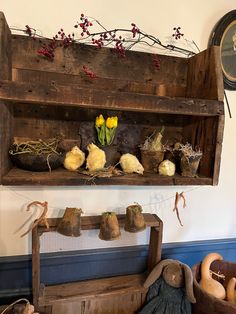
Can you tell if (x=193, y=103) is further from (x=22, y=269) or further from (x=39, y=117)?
(x=22, y=269)

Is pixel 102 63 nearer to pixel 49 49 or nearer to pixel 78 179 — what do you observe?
pixel 49 49

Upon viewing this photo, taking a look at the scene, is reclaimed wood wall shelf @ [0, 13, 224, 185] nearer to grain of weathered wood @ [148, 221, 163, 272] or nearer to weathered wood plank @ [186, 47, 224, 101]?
weathered wood plank @ [186, 47, 224, 101]

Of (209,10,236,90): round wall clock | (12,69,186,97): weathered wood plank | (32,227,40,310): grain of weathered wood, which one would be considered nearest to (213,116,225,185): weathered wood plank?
(12,69,186,97): weathered wood plank

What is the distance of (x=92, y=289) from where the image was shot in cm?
88

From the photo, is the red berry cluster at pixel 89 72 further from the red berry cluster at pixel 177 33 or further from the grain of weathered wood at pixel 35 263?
the grain of weathered wood at pixel 35 263

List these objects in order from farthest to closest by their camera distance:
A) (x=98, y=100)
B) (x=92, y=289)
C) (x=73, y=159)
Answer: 1. (x=92, y=289)
2. (x=73, y=159)
3. (x=98, y=100)

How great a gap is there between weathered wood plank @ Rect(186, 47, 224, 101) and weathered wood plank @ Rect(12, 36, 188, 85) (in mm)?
44

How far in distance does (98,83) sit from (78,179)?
0.34 metres

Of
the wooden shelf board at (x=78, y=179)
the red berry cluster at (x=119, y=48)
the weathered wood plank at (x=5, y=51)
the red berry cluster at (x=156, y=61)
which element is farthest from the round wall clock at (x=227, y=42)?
the weathered wood plank at (x=5, y=51)

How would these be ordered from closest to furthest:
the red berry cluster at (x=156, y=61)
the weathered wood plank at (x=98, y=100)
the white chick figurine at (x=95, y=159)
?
the weathered wood plank at (x=98, y=100), the white chick figurine at (x=95, y=159), the red berry cluster at (x=156, y=61)

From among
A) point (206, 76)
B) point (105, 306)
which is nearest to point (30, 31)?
point (206, 76)

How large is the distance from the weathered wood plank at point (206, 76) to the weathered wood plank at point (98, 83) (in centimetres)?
5

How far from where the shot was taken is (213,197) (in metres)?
1.09

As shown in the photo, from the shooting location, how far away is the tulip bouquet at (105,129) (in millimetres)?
794
